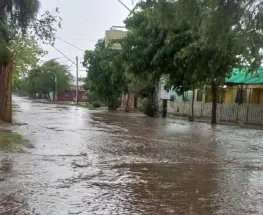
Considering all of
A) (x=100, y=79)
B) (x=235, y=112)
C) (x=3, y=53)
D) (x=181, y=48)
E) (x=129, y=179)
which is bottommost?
(x=129, y=179)

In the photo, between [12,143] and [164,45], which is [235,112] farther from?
[12,143]

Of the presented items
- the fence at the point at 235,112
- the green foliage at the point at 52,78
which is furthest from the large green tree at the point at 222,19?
the green foliage at the point at 52,78

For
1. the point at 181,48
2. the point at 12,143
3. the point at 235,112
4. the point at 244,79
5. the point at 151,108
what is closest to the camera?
the point at 12,143

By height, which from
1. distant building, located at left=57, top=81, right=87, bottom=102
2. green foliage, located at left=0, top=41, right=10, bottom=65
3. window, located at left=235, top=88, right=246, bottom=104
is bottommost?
distant building, located at left=57, top=81, right=87, bottom=102

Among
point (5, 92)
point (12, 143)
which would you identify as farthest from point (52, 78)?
point (12, 143)

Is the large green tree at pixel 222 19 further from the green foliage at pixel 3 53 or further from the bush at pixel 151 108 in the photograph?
the bush at pixel 151 108

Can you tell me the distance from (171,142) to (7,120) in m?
8.22

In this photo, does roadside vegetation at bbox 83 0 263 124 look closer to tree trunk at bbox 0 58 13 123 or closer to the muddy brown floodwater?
the muddy brown floodwater

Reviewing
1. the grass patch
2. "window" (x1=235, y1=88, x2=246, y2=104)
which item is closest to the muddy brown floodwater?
the grass patch

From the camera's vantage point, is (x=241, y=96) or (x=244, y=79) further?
(x=241, y=96)

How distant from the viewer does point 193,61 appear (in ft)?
68.6

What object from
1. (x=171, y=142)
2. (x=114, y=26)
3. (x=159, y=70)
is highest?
(x=114, y=26)

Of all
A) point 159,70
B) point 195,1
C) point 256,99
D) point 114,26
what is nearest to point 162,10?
point 195,1

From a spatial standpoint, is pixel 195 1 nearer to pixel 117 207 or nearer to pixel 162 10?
pixel 162 10
